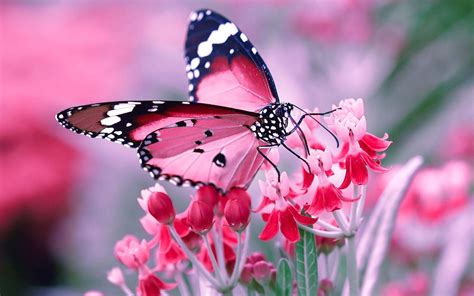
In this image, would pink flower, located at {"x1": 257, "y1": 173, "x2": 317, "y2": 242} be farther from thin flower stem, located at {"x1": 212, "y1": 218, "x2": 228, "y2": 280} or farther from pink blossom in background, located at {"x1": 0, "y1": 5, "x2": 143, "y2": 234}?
pink blossom in background, located at {"x1": 0, "y1": 5, "x2": 143, "y2": 234}

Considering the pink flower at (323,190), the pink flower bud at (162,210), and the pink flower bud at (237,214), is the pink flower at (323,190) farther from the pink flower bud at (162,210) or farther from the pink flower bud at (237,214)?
the pink flower bud at (162,210)

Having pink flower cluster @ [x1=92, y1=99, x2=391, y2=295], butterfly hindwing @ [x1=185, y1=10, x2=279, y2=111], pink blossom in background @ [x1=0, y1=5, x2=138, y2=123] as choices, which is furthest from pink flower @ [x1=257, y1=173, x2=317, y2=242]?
pink blossom in background @ [x1=0, y1=5, x2=138, y2=123]

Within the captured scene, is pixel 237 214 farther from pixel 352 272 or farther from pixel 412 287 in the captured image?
pixel 412 287

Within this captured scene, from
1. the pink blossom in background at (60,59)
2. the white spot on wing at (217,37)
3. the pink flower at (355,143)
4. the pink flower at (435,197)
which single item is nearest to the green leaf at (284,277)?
the pink flower at (355,143)

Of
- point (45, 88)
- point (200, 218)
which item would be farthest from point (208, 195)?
point (45, 88)

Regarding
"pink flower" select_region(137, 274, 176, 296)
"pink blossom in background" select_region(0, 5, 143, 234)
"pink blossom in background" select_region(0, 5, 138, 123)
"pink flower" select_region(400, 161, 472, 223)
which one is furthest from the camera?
"pink blossom in background" select_region(0, 5, 138, 123)
